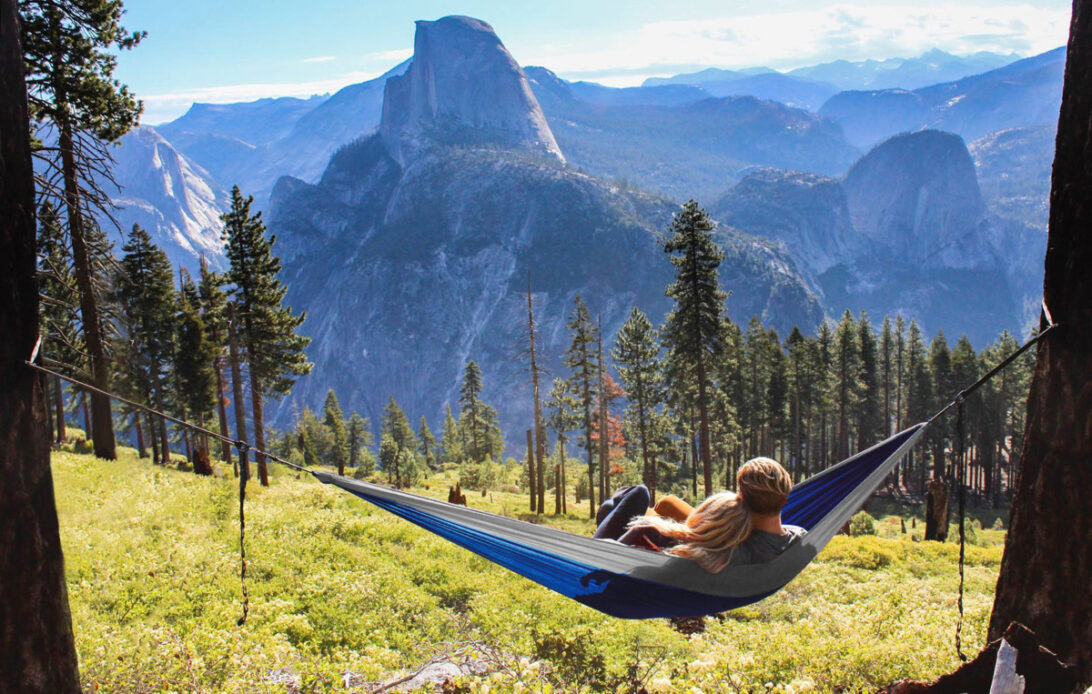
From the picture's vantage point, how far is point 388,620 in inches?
277

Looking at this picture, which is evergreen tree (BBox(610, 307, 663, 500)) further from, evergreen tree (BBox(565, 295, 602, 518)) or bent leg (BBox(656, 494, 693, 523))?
bent leg (BBox(656, 494, 693, 523))

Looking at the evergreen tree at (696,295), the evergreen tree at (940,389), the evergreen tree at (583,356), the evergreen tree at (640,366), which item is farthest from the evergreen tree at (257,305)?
the evergreen tree at (940,389)

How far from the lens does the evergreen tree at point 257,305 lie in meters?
20.8

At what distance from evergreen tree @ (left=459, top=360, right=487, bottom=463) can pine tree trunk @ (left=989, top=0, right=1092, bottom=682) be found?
147 ft

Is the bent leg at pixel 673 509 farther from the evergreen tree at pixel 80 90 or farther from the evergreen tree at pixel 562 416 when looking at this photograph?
the evergreen tree at pixel 562 416

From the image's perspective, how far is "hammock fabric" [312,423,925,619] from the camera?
3.86 m

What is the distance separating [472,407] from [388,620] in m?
43.9

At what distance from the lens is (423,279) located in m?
189

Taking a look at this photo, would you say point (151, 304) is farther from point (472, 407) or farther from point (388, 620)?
point (472, 407)

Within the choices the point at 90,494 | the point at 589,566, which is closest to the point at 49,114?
the point at 90,494

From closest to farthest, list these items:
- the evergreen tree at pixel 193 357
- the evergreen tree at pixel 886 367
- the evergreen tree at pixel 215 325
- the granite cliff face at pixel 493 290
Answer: the evergreen tree at pixel 215 325, the evergreen tree at pixel 193 357, the evergreen tree at pixel 886 367, the granite cliff face at pixel 493 290

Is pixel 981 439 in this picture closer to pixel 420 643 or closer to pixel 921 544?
pixel 921 544

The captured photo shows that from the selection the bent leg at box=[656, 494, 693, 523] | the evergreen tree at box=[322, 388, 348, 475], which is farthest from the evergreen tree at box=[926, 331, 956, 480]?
the bent leg at box=[656, 494, 693, 523]

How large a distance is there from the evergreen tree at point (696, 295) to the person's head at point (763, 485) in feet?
55.1
